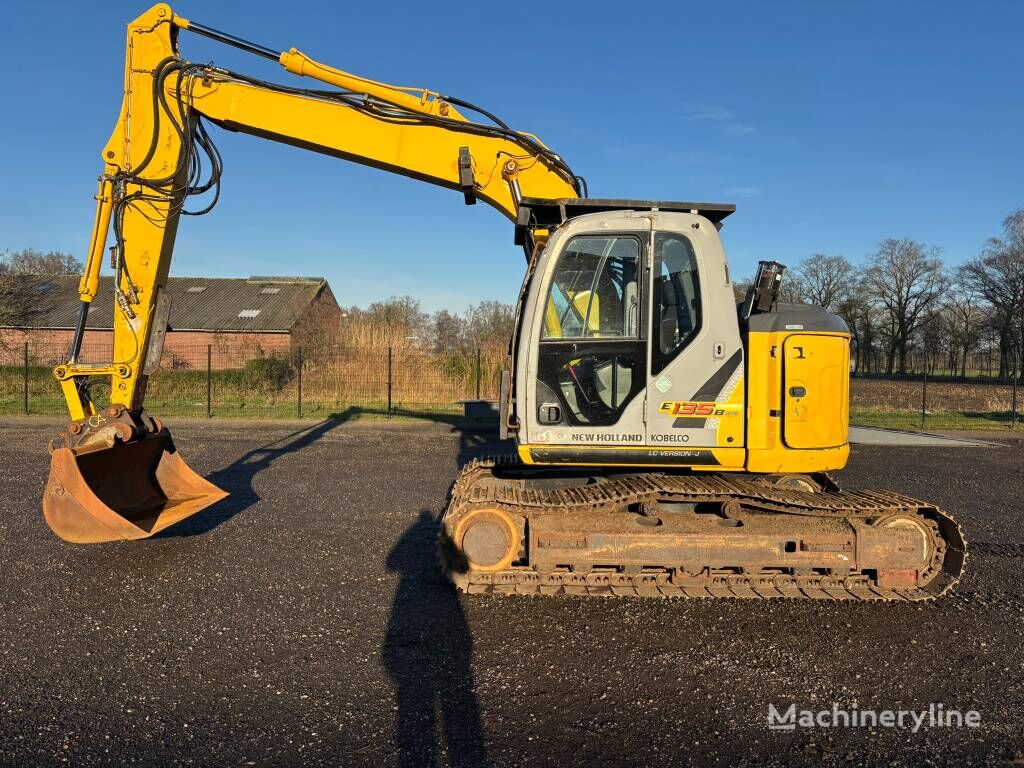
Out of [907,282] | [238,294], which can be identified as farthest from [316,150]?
[907,282]

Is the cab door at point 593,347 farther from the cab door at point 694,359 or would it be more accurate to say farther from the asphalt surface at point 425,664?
the asphalt surface at point 425,664

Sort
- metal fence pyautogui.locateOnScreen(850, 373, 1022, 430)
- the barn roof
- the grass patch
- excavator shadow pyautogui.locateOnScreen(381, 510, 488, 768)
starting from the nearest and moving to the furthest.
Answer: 1. excavator shadow pyautogui.locateOnScreen(381, 510, 488, 768)
2. the grass patch
3. metal fence pyautogui.locateOnScreen(850, 373, 1022, 430)
4. the barn roof

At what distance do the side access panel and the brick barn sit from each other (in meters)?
21.6

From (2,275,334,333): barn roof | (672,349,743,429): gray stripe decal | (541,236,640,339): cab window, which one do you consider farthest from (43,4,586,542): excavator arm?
(2,275,334,333): barn roof

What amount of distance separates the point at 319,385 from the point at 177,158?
49.3 ft

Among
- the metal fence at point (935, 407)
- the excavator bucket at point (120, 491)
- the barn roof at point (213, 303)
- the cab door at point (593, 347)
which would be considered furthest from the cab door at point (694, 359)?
the barn roof at point (213, 303)

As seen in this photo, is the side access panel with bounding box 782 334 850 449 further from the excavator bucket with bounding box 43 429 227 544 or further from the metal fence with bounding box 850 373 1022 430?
the metal fence with bounding box 850 373 1022 430

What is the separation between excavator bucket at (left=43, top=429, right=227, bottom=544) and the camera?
5.08 meters

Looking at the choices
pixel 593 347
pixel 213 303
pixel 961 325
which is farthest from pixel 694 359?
pixel 961 325

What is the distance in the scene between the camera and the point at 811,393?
4.96 m

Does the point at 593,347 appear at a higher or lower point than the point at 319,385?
higher

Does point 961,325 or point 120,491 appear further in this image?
point 961,325

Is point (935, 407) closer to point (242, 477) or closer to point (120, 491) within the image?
point (242, 477)

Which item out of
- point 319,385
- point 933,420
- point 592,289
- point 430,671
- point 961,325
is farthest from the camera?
point 961,325
